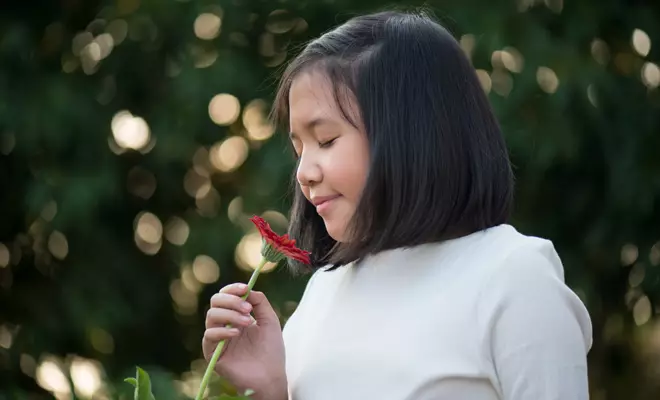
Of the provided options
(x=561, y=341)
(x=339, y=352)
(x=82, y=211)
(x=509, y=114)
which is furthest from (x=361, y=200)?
(x=82, y=211)

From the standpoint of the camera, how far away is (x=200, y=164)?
12.6ft

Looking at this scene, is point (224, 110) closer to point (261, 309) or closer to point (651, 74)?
point (651, 74)

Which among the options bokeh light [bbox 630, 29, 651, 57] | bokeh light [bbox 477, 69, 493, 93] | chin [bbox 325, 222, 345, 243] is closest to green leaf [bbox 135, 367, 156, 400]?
chin [bbox 325, 222, 345, 243]

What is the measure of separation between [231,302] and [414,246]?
254 mm

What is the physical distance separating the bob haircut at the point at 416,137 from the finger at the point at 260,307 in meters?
0.13

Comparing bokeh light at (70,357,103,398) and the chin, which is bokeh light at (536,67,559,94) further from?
the chin

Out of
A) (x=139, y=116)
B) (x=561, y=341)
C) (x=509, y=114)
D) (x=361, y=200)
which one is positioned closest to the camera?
(x=561, y=341)

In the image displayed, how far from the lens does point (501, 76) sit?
3406 mm

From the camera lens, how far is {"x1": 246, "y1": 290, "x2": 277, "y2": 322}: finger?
169 centimetres

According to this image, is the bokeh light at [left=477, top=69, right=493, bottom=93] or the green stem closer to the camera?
the green stem

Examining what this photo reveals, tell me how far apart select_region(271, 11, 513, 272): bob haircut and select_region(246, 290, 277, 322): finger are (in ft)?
0.42

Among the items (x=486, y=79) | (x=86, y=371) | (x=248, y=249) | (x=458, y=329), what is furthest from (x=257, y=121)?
(x=458, y=329)

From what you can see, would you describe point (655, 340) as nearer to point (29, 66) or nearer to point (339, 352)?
point (29, 66)

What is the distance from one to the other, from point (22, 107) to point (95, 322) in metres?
0.70
